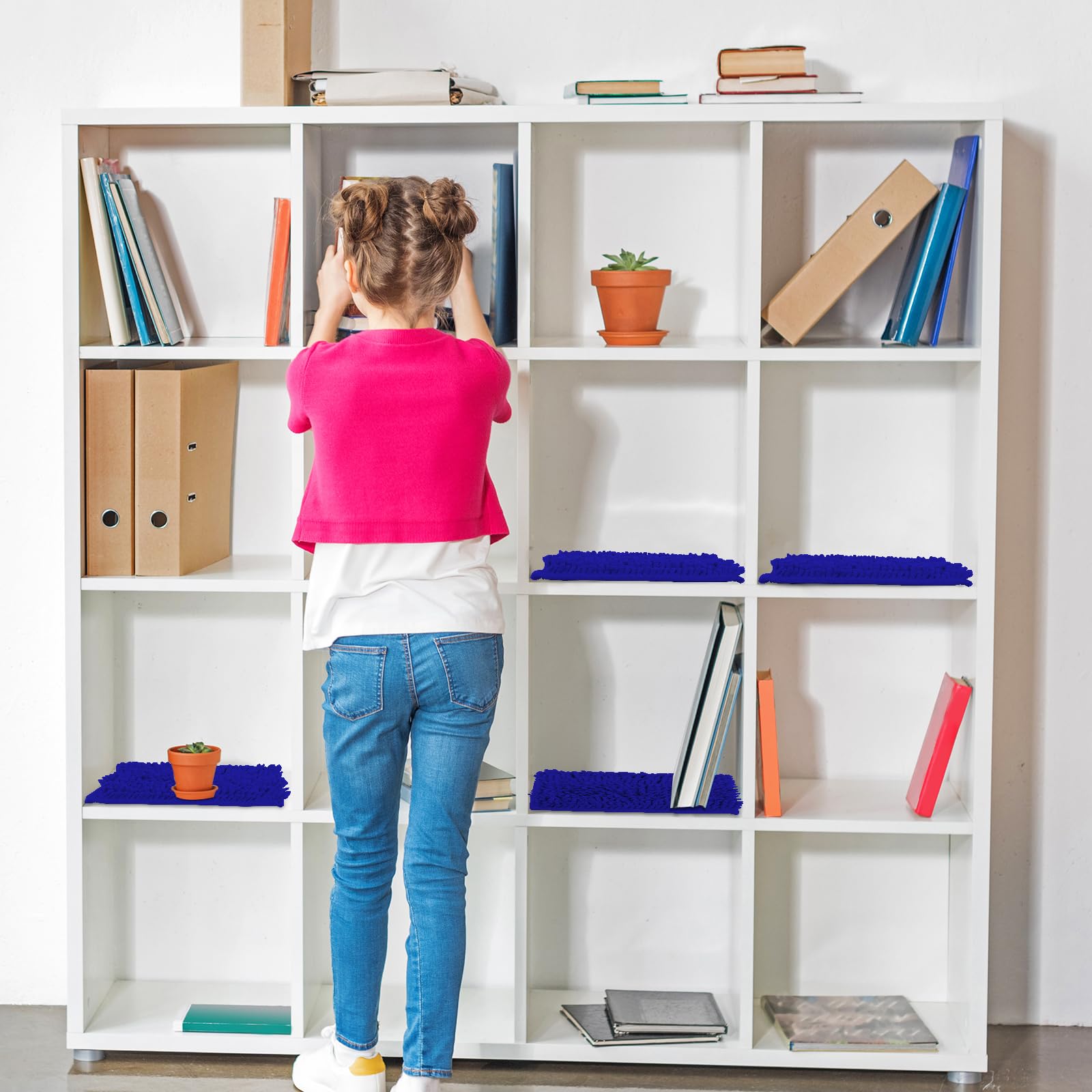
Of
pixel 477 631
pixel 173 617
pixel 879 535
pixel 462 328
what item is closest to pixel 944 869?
pixel 879 535

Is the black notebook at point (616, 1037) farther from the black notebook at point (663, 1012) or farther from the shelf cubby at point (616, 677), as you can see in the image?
the shelf cubby at point (616, 677)

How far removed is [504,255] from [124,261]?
0.65 m

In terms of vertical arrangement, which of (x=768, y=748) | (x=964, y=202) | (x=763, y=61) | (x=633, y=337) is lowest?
(x=768, y=748)

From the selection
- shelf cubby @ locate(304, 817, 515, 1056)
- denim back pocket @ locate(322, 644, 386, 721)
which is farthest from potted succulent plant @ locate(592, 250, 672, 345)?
shelf cubby @ locate(304, 817, 515, 1056)

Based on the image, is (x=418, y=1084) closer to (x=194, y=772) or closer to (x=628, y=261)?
(x=194, y=772)

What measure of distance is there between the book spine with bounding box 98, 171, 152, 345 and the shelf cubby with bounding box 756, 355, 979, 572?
3.69 ft

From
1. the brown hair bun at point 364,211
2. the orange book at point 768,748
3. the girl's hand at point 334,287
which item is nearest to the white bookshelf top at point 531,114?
the girl's hand at point 334,287

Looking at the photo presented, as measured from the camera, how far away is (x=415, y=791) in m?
2.05

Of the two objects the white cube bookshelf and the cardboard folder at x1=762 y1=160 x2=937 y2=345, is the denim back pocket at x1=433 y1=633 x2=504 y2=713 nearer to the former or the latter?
the white cube bookshelf

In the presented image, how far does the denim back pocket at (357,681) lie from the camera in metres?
1.99

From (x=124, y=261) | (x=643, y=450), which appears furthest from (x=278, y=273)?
(x=643, y=450)

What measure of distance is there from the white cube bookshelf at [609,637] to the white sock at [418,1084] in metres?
0.34

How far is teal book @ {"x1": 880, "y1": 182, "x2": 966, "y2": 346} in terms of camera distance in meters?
2.24

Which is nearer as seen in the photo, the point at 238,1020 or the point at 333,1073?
the point at 333,1073
